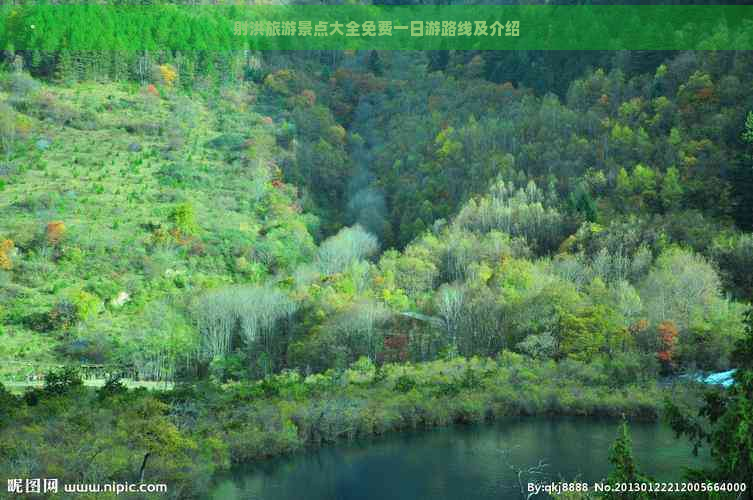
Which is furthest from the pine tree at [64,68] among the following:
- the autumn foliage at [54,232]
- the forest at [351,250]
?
the autumn foliage at [54,232]

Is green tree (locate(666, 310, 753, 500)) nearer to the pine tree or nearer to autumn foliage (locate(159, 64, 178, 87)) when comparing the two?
the pine tree

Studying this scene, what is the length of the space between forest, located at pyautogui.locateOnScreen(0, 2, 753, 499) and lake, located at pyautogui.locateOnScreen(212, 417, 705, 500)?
175 cm

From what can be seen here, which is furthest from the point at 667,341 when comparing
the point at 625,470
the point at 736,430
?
the point at 625,470

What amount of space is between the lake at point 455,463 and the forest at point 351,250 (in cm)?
175

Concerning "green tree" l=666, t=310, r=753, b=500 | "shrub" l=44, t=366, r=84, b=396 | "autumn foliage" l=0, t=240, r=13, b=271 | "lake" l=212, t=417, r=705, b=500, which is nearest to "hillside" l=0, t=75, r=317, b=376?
"autumn foliage" l=0, t=240, r=13, b=271

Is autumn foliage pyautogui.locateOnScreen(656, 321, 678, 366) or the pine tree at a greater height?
the pine tree

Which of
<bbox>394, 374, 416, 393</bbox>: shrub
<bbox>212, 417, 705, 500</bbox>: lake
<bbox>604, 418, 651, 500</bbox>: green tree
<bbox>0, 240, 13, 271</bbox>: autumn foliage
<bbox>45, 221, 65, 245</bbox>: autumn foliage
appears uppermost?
<bbox>604, 418, 651, 500</bbox>: green tree

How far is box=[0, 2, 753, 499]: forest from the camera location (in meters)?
56.9

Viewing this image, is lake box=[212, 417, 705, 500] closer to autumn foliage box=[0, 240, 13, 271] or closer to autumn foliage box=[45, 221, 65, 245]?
autumn foliage box=[0, 240, 13, 271]

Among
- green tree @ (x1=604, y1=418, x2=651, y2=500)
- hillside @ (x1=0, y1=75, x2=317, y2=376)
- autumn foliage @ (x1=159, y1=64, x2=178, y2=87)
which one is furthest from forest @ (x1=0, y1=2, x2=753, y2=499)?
autumn foliage @ (x1=159, y1=64, x2=178, y2=87)

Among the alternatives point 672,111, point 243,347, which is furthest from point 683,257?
point 243,347

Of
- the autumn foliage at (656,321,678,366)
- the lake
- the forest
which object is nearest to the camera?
the lake

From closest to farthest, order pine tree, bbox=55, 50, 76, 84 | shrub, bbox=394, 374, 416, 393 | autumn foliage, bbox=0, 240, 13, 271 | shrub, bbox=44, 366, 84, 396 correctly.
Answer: shrub, bbox=44, 366, 84, 396
shrub, bbox=394, 374, 416, 393
autumn foliage, bbox=0, 240, 13, 271
pine tree, bbox=55, 50, 76, 84

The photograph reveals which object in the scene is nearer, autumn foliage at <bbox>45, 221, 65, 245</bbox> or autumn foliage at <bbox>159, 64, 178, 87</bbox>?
autumn foliage at <bbox>45, 221, 65, 245</bbox>
